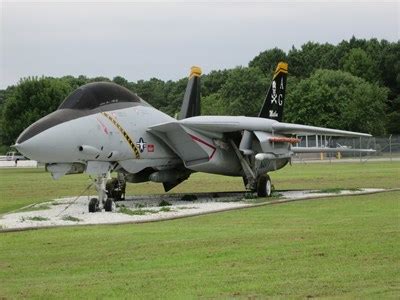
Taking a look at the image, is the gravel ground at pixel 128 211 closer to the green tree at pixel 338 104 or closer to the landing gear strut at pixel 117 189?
the landing gear strut at pixel 117 189

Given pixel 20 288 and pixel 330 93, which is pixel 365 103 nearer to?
pixel 330 93

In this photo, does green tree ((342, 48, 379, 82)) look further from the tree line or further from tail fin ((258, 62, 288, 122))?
tail fin ((258, 62, 288, 122))

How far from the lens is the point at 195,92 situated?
Result: 27.1 m

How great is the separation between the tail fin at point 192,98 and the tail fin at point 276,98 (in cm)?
246

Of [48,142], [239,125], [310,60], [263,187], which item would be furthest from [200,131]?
[310,60]

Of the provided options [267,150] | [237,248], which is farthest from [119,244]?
[267,150]

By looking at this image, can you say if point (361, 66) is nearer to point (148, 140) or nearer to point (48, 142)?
point (148, 140)

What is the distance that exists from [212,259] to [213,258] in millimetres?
87

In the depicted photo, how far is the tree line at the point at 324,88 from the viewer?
305 ft

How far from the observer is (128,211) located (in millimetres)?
19312

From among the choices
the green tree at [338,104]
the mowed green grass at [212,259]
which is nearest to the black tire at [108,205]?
the mowed green grass at [212,259]

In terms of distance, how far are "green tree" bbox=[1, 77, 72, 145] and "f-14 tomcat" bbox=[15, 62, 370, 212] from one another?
37509 mm

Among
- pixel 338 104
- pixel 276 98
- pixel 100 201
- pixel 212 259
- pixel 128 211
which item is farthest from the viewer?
pixel 338 104

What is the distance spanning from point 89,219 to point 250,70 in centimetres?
9232
